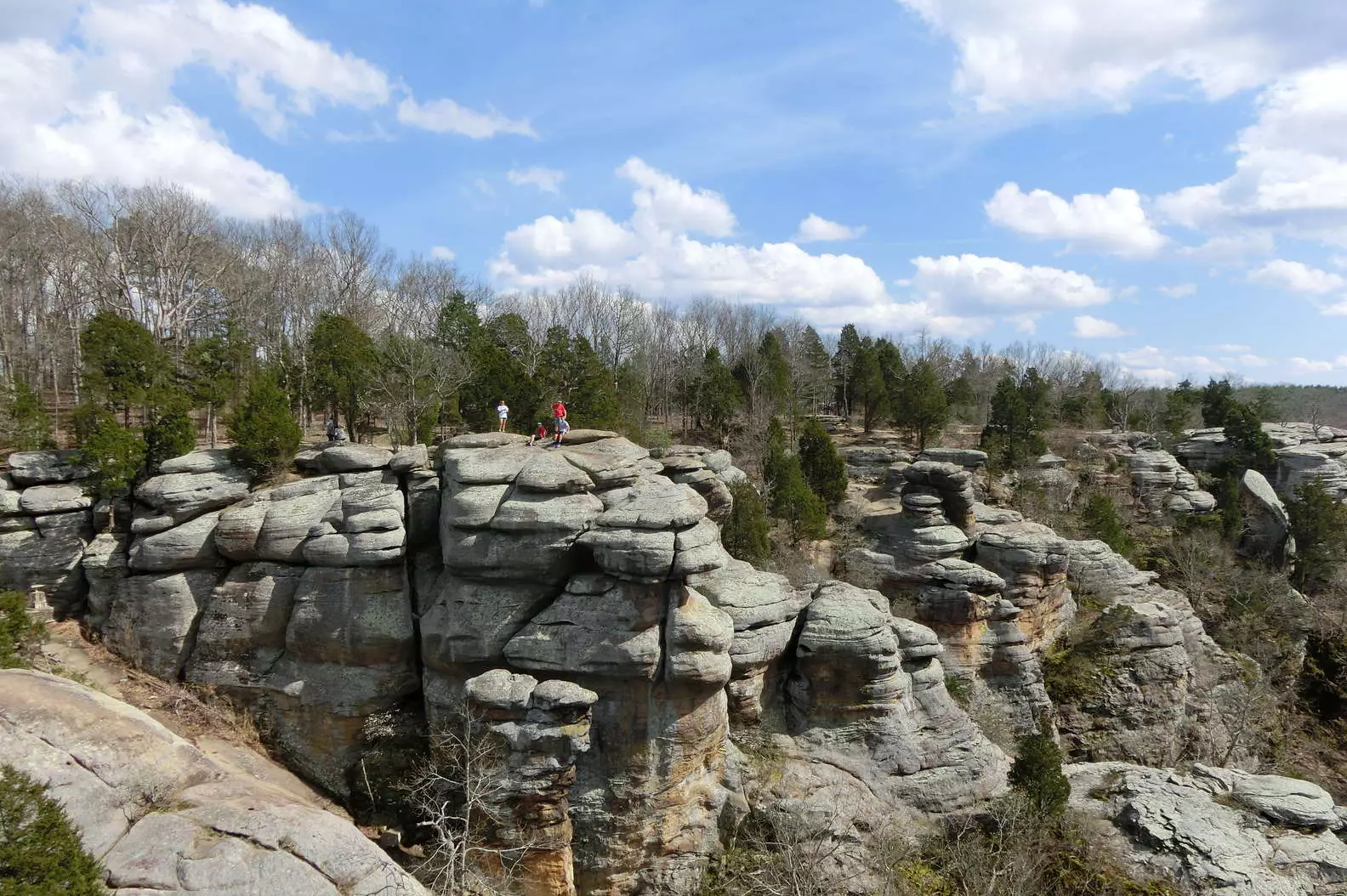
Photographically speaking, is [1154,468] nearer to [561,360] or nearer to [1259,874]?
[1259,874]

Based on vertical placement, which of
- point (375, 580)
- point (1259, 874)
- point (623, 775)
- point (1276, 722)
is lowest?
point (1276, 722)

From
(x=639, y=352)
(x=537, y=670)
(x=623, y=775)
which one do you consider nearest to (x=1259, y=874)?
(x=623, y=775)

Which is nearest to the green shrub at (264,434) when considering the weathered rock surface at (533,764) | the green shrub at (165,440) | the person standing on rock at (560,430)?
the green shrub at (165,440)

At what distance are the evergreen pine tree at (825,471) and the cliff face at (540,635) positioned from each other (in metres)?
15.0

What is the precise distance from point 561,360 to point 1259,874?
28155 millimetres

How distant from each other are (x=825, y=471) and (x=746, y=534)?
10714 millimetres

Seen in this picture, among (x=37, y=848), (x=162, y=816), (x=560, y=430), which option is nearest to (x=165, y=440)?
(x=560, y=430)

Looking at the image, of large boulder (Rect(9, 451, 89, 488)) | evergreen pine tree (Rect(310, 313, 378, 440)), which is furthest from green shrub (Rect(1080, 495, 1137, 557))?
large boulder (Rect(9, 451, 89, 488))

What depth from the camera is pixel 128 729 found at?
45.4 ft

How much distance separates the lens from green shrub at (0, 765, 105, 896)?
31.3 feet

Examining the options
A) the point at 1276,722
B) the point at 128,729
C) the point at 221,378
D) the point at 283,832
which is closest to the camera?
the point at 283,832

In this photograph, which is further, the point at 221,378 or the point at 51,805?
the point at 221,378

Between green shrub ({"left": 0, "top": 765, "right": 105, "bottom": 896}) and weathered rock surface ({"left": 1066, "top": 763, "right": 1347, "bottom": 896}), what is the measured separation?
2202 cm

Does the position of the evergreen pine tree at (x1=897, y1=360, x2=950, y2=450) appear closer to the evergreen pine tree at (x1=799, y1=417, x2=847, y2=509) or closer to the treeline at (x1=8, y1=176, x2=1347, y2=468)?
the treeline at (x1=8, y1=176, x2=1347, y2=468)
